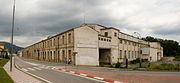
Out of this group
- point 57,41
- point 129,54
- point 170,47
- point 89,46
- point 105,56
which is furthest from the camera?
point 170,47

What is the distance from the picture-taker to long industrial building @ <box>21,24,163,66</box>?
4409 centimetres

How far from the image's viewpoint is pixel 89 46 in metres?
45.1

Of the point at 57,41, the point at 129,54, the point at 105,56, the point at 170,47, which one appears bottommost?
the point at 105,56

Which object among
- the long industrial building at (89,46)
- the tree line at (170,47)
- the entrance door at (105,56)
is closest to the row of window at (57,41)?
the long industrial building at (89,46)

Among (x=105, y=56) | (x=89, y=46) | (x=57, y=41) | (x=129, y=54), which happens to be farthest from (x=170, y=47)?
(x=89, y=46)

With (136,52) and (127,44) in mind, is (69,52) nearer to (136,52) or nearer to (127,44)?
(127,44)

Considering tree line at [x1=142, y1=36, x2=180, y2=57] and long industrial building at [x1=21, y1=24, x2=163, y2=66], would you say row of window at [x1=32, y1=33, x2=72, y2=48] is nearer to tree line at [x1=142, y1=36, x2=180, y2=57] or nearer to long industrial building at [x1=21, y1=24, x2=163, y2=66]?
long industrial building at [x1=21, y1=24, x2=163, y2=66]

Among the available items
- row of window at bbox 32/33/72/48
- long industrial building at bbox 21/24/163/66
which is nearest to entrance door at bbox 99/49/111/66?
long industrial building at bbox 21/24/163/66

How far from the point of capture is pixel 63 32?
50.6m

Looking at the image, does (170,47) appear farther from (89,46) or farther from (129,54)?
(89,46)

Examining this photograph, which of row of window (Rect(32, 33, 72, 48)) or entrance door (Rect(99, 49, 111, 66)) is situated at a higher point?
row of window (Rect(32, 33, 72, 48))

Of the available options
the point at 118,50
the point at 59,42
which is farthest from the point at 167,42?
the point at 59,42

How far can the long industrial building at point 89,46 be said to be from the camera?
4409 cm

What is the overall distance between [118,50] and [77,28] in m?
16.8
